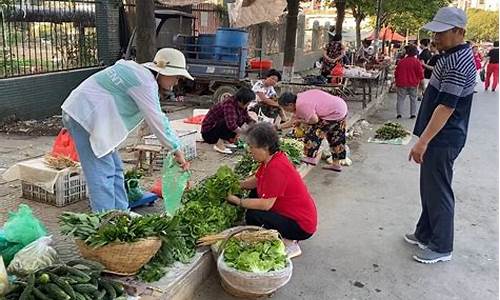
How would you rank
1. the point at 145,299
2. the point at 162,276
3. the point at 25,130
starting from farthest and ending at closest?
the point at 25,130, the point at 162,276, the point at 145,299

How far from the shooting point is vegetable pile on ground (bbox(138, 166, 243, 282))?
11.3 feet

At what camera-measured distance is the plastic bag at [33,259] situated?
2.94 metres

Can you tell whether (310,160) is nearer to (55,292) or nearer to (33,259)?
(33,259)

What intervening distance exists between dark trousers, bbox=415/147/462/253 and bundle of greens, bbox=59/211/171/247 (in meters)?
2.28

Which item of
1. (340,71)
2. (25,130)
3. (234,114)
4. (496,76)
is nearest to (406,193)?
(234,114)

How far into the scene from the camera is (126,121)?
13.0 feet

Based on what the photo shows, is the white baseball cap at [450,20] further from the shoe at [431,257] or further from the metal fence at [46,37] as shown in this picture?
the metal fence at [46,37]

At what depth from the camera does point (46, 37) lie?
936 cm

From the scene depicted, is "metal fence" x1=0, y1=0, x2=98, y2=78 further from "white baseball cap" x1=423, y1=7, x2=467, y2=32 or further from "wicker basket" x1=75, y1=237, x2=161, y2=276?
"white baseball cap" x1=423, y1=7, x2=467, y2=32

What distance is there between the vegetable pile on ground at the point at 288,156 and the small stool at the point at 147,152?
3.20ft

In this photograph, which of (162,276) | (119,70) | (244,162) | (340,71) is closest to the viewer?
(162,276)

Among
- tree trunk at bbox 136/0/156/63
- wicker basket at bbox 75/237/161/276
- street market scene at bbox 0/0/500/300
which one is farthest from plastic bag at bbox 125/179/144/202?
tree trunk at bbox 136/0/156/63

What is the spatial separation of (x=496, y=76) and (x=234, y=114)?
15.9 metres

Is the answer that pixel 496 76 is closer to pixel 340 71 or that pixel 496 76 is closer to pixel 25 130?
pixel 340 71
